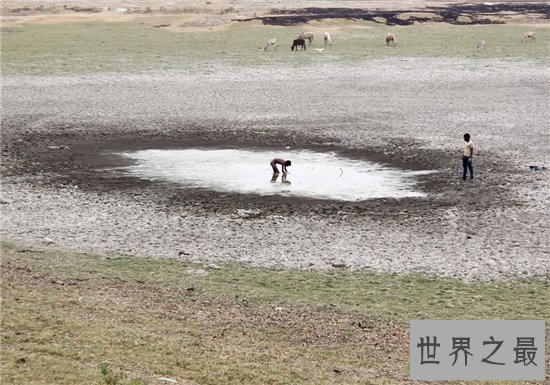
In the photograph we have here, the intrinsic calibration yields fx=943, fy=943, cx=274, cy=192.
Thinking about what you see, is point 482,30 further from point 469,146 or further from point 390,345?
point 390,345

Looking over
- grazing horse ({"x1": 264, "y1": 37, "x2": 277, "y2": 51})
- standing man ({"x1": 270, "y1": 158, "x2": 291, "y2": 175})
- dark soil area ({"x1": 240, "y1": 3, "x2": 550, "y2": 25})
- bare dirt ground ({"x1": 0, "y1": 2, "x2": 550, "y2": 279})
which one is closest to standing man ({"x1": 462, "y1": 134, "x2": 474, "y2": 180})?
bare dirt ground ({"x1": 0, "y1": 2, "x2": 550, "y2": 279})

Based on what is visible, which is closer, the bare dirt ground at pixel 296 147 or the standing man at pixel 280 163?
the bare dirt ground at pixel 296 147

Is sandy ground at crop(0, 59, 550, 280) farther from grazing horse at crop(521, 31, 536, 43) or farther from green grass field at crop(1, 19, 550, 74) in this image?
grazing horse at crop(521, 31, 536, 43)

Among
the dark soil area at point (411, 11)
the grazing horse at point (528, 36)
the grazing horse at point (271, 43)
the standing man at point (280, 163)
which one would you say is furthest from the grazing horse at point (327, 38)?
the standing man at point (280, 163)

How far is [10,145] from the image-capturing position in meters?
35.5

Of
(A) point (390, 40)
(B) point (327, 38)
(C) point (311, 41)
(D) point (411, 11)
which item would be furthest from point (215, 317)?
(D) point (411, 11)

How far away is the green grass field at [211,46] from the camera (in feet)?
184

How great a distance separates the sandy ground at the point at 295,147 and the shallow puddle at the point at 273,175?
0.90 metres

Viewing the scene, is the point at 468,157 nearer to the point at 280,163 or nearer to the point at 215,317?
the point at 280,163

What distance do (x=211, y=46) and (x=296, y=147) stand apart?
30301mm

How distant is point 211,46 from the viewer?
6388 cm

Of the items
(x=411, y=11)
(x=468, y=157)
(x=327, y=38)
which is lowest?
(x=468, y=157)

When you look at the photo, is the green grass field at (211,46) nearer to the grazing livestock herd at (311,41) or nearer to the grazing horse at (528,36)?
the grazing livestock herd at (311,41)

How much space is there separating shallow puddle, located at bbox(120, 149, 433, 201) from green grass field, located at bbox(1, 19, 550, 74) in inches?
843
